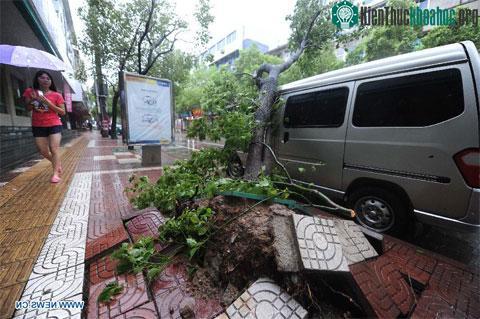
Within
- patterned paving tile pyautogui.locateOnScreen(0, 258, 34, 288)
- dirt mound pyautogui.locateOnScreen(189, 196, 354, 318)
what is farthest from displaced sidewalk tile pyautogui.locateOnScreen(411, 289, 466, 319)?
patterned paving tile pyautogui.locateOnScreen(0, 258, 34, 288)

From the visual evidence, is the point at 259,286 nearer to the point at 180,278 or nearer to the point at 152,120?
the point at 180,278

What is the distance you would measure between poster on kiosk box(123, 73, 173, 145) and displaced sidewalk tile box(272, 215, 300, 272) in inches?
221

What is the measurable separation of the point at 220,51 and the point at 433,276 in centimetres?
5395

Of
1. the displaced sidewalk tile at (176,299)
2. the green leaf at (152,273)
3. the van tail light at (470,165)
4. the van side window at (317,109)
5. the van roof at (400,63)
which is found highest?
the van roof at (400,63)

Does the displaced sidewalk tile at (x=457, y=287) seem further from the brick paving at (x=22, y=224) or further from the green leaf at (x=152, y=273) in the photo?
the brick paving at (x=22, y=224)

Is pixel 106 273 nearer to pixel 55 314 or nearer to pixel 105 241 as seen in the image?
pixel 55 314

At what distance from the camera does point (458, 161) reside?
2.38 meters

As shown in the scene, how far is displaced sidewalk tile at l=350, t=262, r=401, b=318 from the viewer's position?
149cm

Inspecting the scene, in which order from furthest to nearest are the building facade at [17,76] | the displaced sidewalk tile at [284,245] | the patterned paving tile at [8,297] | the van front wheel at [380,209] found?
the building facade at [17,76] → the van front wheel at [380,209] → the patterned paving tile at [8,297] → the displaced sidewalk tile at [284,245]

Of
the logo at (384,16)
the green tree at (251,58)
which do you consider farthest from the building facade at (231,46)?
the logo at (384,16)

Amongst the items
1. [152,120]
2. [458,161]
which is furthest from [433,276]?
[152,120]

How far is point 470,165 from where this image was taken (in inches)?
90.3

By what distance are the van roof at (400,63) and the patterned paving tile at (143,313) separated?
3690 mm

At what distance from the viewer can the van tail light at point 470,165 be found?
7.38 feet
